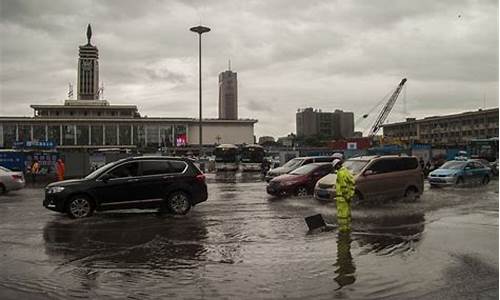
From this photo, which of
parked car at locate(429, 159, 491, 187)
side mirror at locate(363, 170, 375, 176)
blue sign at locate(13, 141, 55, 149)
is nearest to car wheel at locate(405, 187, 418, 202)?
side mirror at locate(363, 170, 375, 176)

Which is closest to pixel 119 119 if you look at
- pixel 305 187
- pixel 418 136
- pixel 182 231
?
pixel 418 136

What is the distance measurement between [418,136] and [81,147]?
7859 centimetres

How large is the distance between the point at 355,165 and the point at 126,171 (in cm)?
824

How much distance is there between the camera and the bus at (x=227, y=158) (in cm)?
5399

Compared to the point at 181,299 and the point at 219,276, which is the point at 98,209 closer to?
the point at 219,276

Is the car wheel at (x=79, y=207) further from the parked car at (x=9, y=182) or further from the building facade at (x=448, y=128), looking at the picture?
the building facade at (x=448, y=128)

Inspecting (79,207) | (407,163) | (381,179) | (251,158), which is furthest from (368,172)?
(251,158)

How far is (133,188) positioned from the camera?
14828 mm

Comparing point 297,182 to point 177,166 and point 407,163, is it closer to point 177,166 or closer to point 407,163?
point 407,163

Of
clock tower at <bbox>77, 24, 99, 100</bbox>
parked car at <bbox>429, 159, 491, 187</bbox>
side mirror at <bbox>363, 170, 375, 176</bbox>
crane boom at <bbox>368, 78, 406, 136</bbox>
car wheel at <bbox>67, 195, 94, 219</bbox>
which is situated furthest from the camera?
clock tower at <bbox>77, 24, 99, 100</bbox>

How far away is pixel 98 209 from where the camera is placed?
14.6m

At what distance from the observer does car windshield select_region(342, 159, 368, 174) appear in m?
18.8

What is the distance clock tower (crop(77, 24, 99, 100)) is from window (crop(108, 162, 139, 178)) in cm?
15496

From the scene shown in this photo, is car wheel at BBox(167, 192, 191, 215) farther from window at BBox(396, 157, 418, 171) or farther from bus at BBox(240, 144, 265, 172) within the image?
bus at BBox(240, 144, 265, 172)
